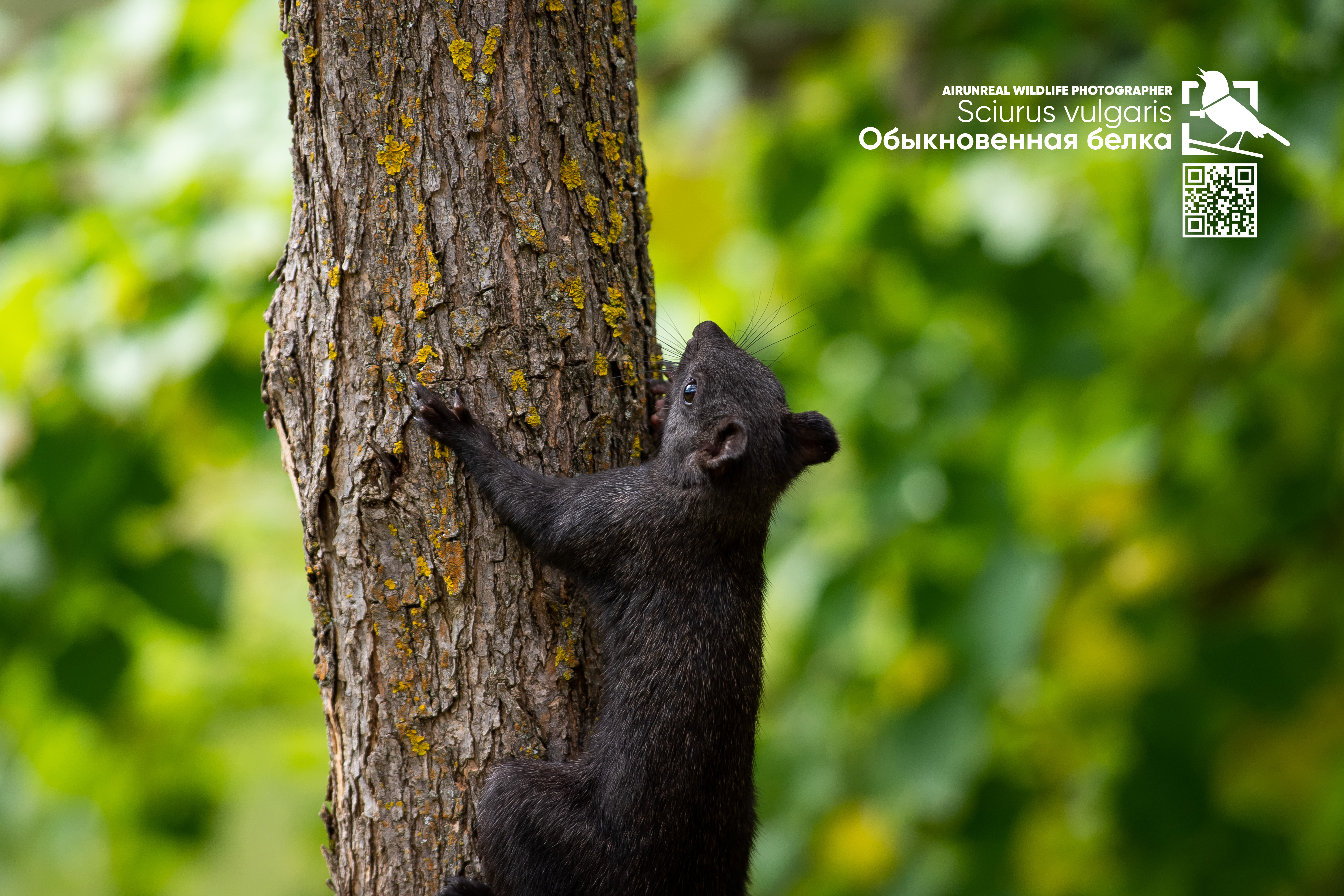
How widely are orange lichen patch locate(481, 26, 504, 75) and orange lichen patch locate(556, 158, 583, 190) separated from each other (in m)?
0.17

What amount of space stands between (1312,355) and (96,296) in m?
4.66

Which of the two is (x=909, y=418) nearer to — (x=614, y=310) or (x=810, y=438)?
(x=810, y=438)

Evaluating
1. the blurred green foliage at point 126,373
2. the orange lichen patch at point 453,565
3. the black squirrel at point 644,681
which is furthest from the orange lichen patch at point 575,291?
the blurred green foliage at point 126,373

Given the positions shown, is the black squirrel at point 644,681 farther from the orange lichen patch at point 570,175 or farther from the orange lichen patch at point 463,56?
the orange lichen patch at point 463,56

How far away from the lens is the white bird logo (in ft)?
13.1

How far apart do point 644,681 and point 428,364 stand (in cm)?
91

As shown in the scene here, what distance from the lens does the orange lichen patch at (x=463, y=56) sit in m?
2.51

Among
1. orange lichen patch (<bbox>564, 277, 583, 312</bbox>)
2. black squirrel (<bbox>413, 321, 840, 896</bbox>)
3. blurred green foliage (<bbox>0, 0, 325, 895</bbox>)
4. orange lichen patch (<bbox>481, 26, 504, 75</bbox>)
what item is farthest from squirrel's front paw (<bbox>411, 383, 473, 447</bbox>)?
blurred green foliage (<bbox>0, 0, 325, 895</bbox>)

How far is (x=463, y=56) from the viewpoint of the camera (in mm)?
2518

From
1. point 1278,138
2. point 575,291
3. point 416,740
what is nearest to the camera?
point 416,740

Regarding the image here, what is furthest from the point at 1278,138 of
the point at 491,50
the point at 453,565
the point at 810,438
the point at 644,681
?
A: the point at 453,565

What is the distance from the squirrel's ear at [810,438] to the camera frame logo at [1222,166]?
4.86ft

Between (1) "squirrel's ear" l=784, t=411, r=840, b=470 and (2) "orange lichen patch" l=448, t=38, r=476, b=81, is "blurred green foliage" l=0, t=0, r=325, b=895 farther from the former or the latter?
(1) "squirrel's ear" l=784, t=411, r=840, b=470

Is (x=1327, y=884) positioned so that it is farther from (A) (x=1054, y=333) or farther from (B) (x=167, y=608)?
(B) (x=167, y=608)
